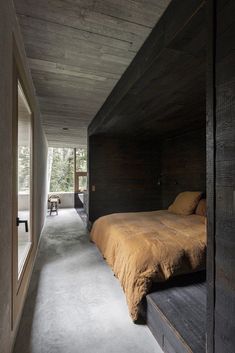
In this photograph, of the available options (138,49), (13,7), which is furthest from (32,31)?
(138,49)

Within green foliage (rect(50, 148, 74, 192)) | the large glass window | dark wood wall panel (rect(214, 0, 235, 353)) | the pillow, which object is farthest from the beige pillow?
green foliage (rect(50, 148, 74, 192))

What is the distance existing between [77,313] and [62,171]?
7750 millimetres

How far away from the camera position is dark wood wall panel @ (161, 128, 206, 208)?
3760mm

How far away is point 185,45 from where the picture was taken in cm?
142

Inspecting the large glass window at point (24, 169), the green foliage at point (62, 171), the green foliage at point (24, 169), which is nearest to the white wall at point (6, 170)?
the large glass window at point (24, 169)

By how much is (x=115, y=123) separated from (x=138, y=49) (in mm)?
1742

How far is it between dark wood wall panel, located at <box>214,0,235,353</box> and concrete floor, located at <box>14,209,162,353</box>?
2.74 ft

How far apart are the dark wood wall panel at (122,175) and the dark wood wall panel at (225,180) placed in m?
3.77

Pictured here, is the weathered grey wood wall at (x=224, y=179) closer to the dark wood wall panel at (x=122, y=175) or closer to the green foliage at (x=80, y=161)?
the dark wood wall panel at (x=122, y=175)

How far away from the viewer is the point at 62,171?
9.05m

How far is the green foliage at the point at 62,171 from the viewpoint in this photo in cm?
870

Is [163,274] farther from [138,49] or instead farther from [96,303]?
[138,49]

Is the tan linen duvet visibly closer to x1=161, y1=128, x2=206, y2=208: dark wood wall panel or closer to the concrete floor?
the concrete floor

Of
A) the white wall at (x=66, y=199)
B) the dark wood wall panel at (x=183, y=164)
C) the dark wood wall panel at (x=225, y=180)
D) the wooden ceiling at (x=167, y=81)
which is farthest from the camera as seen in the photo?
the white wall at (x=66, y=199)
